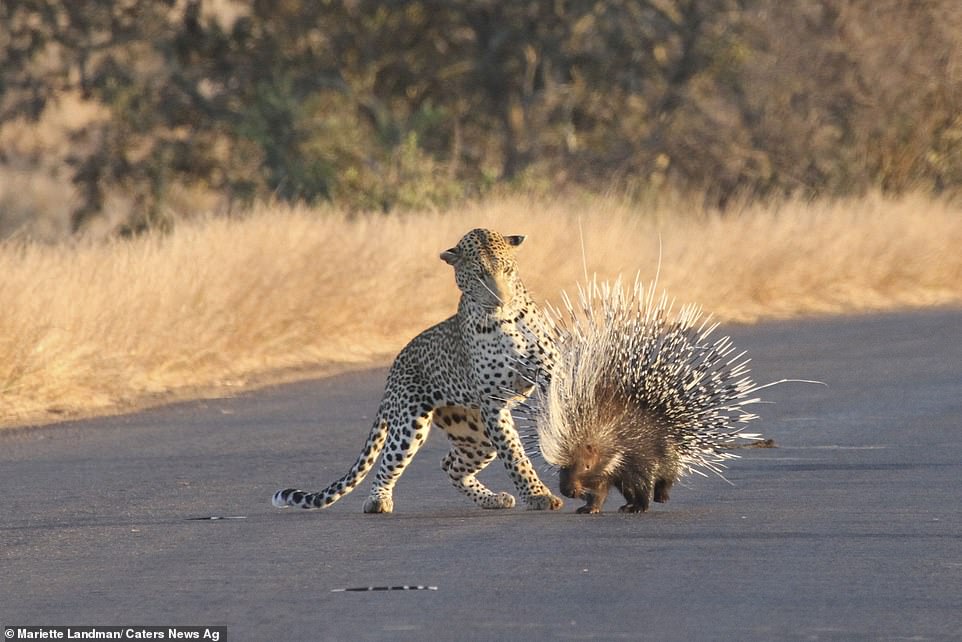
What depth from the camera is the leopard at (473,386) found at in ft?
29.5

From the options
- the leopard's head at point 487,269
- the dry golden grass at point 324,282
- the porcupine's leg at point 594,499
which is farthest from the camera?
the dry golden grass at point 324,282

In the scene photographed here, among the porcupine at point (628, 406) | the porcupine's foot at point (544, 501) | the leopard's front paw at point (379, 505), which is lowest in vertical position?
the leopard's front paw at point (379, 505)

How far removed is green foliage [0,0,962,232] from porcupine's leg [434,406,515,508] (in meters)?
25.0

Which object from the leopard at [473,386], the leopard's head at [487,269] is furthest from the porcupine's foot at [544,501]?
the leopard's head at [487,269]

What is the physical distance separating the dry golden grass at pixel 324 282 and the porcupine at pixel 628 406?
170 inches

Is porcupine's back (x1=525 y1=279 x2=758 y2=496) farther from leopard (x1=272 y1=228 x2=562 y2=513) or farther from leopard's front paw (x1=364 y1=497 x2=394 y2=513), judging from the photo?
leopard's front paw (x1=364 y1=497 x2=394 y2=513)

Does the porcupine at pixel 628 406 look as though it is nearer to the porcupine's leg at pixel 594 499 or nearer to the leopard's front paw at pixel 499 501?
the porcupine's leg at pixel 594 499

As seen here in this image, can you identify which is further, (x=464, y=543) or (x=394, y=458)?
(x=394, y=458)

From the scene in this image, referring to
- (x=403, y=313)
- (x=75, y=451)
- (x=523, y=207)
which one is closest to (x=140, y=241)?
(x=403, y=313)

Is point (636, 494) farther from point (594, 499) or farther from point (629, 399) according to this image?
point (629, 399)

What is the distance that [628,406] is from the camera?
29.3 ft

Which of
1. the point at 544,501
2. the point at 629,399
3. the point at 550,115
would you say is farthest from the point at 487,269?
the point at 550,115

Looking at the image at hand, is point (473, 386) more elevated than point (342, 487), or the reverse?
point (473, 386)

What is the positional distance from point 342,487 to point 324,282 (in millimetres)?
9785
